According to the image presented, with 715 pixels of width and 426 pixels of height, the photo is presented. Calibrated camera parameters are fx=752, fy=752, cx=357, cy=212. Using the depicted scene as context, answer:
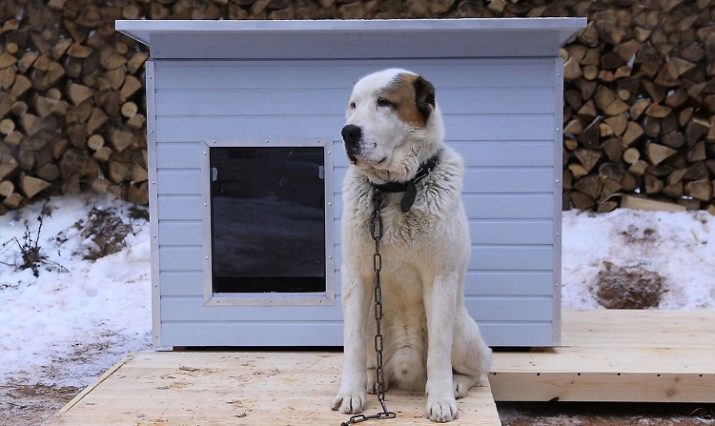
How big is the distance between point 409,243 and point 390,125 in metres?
0.47

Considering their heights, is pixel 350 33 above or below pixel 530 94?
above

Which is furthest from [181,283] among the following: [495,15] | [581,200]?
[581,200]

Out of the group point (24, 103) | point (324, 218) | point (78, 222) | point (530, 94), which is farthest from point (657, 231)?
point (24, 103)

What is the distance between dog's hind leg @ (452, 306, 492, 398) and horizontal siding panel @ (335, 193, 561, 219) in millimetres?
1015

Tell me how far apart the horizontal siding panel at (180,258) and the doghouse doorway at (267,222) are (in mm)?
61

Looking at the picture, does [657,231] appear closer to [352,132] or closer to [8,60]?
[352,132]

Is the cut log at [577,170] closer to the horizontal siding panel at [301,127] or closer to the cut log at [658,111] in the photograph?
the cut log at [658,111]

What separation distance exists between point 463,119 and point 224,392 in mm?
1916

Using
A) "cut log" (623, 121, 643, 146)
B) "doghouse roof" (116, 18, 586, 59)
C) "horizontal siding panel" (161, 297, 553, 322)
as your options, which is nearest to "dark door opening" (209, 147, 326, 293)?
"horizontal siding panel" (161, 297, 553, 322)

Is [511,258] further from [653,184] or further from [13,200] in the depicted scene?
[13,200]

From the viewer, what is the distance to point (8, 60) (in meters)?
6.32

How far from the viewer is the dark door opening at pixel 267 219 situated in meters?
4.13

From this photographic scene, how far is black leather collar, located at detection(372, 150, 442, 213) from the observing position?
9.63 ft

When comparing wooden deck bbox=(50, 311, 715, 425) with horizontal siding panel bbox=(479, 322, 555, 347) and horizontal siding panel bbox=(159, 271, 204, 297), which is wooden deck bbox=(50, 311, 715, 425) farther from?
horizontal siding panel bbox=(159, 271, 204, 297)
